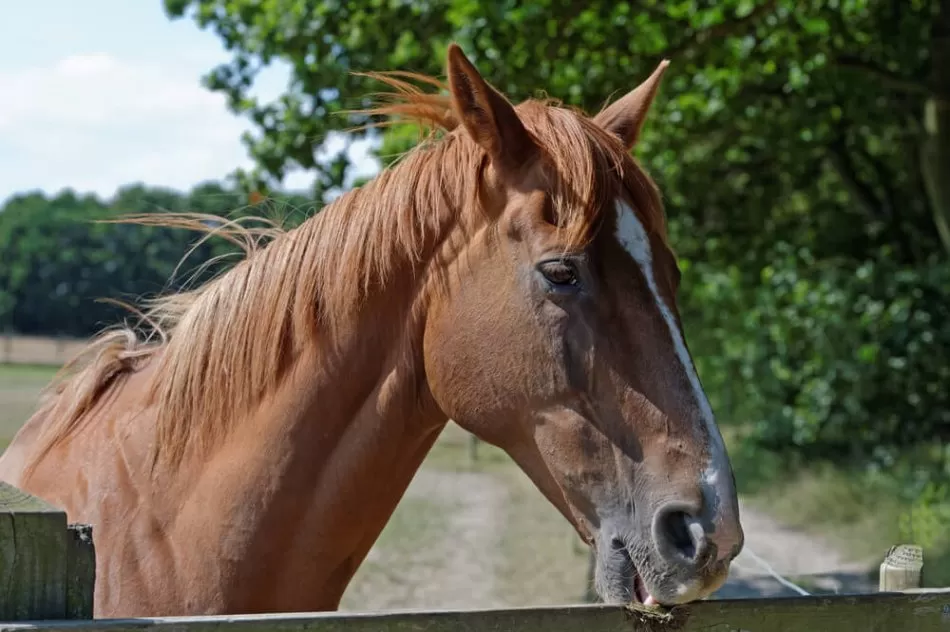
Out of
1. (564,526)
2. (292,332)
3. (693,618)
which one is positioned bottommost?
(564,526)

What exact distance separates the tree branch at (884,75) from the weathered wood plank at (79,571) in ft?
26.7

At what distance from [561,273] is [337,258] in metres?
0.57

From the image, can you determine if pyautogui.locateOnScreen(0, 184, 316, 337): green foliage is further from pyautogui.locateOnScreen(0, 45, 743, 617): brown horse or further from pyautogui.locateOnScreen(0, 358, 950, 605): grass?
pyautogui.locateOnScreen(0, 45, 743, 617): brown horse

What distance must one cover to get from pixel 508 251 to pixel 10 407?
22.4 meters

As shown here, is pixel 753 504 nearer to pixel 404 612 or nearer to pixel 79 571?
pixel 404 612

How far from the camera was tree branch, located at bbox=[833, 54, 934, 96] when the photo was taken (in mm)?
8492

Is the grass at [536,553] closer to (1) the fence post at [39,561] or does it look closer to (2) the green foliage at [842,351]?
(2) the green foliage at [842,351]

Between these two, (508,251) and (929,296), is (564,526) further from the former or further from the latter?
(508,251)

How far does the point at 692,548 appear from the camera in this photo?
72.9 inches

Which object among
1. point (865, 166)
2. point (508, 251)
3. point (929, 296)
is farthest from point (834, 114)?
point (508, 251)

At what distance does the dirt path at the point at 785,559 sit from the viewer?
6040mm

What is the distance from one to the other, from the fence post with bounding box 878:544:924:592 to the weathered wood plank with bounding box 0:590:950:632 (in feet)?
0.63

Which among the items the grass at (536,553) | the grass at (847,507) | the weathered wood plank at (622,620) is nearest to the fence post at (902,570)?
the weathered wood plank at (622,620)

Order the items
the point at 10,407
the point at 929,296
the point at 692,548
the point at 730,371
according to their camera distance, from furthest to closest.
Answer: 1. the point at 10,407
2. the point at 730,371
3. the point at 929,296
4. the point at 692,548
